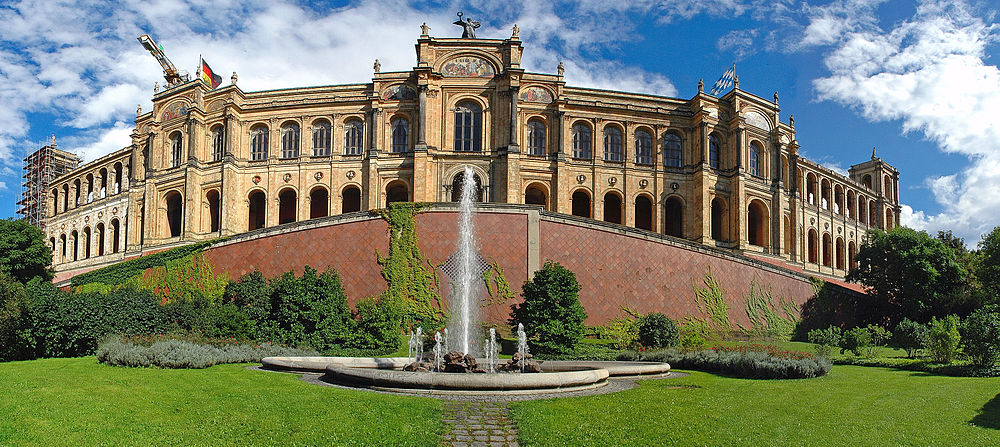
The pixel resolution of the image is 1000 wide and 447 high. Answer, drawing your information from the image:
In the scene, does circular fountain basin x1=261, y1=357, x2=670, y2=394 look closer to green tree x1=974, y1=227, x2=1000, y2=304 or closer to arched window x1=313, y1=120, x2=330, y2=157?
green tree x1=974, y1=227, x2=1000, y2=304

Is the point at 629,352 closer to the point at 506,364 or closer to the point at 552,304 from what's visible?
the point at 552,304

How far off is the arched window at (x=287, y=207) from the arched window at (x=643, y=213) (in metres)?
23.4

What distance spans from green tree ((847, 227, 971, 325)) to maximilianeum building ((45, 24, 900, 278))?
10009mm

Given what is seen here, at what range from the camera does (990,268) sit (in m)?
33.5

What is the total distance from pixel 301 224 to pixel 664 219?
25.2 metres

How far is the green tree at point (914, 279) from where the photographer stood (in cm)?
3406

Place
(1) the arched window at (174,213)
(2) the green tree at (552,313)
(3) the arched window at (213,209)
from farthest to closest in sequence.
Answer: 1. (1) the arched window at (174,213)
2. (3) the arched window at (213,209)
3. (2) the green tree at (552,313)

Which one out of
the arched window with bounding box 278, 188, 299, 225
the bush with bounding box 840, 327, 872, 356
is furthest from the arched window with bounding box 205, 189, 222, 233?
the bush with bounding box 840, 327, 872, 356

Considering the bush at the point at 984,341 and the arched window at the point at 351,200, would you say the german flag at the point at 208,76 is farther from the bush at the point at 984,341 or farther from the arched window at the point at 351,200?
the bush at the point at 984,341

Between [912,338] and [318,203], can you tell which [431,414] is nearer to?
[912,338]

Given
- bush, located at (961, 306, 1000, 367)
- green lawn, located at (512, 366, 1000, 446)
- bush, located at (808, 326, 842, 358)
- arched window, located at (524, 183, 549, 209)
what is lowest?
bush, located at (808, 326, 842, 358)

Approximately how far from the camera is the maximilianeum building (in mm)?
43594

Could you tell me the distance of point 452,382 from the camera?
12.8m

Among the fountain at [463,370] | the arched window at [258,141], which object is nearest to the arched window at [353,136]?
the arched window at [258,141]
